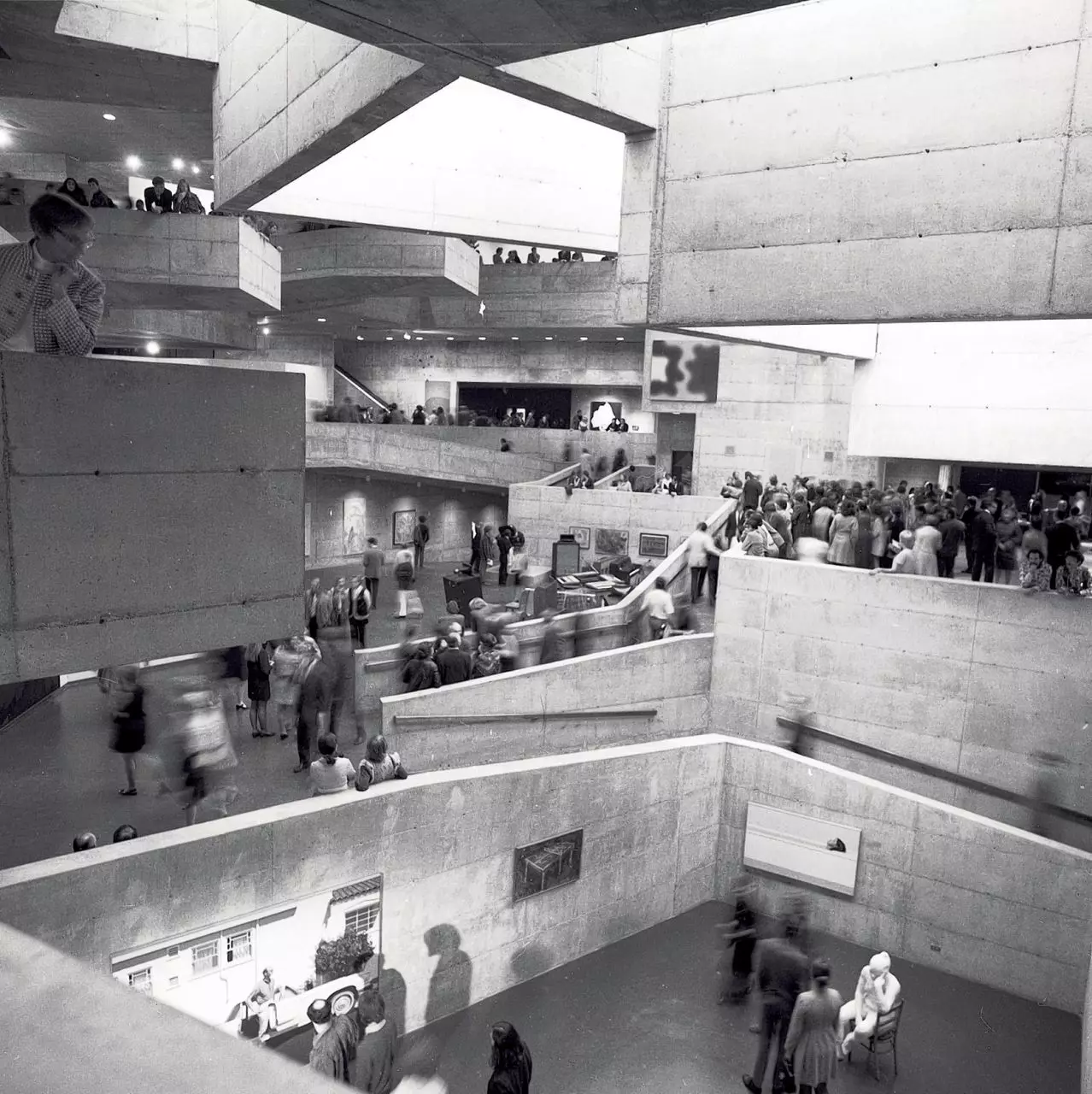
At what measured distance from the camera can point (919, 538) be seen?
13.5 m

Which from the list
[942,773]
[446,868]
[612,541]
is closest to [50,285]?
[446,868]

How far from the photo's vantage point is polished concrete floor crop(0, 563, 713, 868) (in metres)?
8.98

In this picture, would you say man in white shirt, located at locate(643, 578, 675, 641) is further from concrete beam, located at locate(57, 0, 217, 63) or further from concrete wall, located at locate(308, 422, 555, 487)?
concrete wall, located at locate(308, 422, 555, 487)

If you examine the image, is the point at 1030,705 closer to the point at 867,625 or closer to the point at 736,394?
the point at 867,625

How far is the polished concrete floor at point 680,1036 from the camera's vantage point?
876 centimetres

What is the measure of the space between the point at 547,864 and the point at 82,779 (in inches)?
218

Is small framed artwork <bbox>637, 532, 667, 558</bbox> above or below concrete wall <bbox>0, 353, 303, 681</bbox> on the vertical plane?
below

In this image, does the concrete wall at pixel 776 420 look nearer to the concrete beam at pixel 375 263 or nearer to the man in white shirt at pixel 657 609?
the concrete beam at pixel 375 263

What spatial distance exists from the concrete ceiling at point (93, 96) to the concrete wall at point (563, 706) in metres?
9.04

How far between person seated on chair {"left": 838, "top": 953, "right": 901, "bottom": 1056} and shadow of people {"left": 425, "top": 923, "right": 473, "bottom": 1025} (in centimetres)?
401

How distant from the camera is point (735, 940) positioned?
33.5ft

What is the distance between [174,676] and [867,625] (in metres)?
10.8

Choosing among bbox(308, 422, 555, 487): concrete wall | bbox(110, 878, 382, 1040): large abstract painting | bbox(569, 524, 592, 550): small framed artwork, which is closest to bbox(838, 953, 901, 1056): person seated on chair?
bbox(110, 878, 382, 1040): large abstract painting

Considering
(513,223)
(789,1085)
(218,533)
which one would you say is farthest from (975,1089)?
(513,223)
